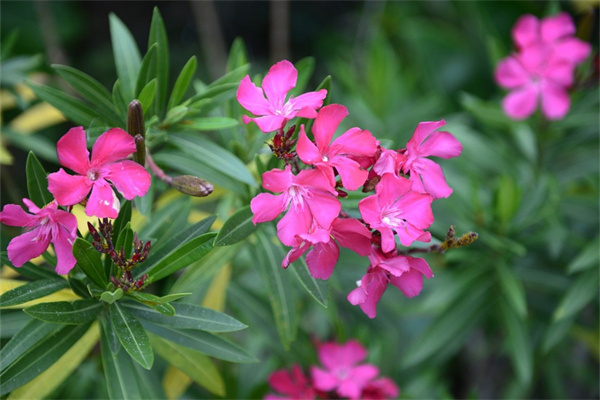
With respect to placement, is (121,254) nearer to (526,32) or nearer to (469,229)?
(469,229)

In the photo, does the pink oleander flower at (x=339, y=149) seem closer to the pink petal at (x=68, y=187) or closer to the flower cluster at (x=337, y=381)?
the pink petal at (x=68, y=187)

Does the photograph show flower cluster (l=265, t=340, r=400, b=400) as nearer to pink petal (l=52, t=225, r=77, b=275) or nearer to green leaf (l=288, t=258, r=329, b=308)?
green leaf (l=288, t=258, r=329, b=308)

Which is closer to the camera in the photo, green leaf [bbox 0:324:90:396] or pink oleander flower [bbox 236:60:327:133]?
pink oleander flower [bbox 236:60:327:133]

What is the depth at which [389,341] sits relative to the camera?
1.88 meters

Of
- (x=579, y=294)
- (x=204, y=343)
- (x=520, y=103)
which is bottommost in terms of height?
(x=579, y=294)

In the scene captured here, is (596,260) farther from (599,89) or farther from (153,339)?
(153,339)

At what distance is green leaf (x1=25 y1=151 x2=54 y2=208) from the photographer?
942mm

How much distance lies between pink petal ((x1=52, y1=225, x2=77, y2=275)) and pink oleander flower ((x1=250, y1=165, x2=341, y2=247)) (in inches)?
10.6

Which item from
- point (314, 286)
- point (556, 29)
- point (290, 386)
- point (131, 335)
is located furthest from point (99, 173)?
point (556, 29)

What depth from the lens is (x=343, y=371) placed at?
52.9 inches

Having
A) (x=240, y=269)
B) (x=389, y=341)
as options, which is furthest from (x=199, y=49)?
(x=389, y=341)

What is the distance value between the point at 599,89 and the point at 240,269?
46.7 inches

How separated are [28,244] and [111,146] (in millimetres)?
179

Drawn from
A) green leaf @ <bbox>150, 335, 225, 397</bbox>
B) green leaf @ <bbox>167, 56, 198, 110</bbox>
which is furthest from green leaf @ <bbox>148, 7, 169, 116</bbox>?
green leaf @ <bbox>150, 335, 225, 397</bbox>
